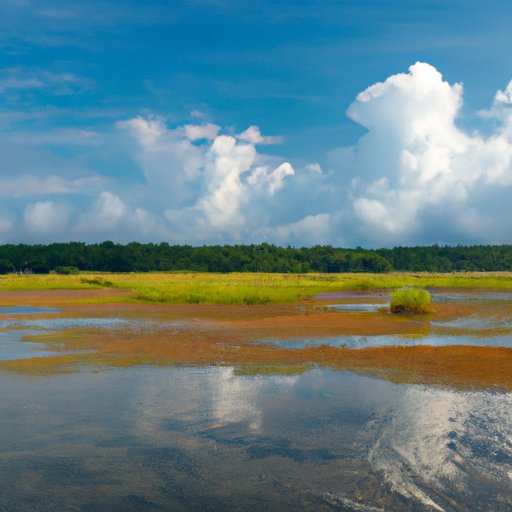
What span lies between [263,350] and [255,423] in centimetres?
1070

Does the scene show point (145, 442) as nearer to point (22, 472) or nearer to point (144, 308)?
point (22, 472)

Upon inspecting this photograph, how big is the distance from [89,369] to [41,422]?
6201 mm

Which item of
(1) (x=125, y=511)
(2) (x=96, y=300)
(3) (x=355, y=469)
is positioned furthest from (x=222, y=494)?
(2) (x=96, y=300)

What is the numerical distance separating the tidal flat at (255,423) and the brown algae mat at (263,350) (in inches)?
5.4

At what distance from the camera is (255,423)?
13.4 m

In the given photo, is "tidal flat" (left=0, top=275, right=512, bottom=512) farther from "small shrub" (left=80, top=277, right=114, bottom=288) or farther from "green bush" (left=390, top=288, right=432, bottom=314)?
"small shrub" (left=80, top=277, right=114, bottom=288)

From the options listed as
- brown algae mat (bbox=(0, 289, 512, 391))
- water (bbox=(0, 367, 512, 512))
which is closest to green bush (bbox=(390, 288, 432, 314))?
brown algae mat (bbox=(0, 289, 512, 391))

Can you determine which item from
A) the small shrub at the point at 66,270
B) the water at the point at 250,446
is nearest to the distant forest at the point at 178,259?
the small shrub at the point at 66,270

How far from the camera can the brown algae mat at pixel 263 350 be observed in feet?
64.3

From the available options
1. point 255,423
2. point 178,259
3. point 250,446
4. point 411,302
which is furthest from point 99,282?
point 178,259

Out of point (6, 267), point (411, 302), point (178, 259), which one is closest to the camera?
point (411, 302)

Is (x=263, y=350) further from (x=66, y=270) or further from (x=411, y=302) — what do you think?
(x=66, y=270)

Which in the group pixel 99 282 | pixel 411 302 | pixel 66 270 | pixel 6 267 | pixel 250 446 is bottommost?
pixel 250 446

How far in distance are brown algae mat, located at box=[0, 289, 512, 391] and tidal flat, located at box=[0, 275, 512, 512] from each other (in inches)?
5.4
